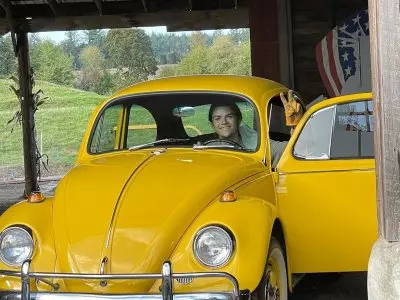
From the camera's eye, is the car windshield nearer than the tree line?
Yes

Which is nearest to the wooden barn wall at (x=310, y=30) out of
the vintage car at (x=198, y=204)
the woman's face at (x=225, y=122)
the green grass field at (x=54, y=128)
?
the vintage car at (x=198, y=204)

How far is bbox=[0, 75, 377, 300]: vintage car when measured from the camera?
156 inches

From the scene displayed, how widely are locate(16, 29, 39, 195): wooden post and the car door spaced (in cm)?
804

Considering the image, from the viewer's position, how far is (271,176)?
5012 mm

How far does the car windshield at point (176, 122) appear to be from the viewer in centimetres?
534

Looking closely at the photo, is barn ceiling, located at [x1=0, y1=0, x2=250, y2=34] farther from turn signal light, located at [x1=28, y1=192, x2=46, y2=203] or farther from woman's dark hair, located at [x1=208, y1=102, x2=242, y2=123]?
turn signal light, located at [x1=28, y1=192, x2=46, y2=203]

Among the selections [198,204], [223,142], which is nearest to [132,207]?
[198,204]

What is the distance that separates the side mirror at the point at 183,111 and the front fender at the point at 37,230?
146 centimetres

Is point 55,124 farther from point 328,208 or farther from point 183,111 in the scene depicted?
point 328,208

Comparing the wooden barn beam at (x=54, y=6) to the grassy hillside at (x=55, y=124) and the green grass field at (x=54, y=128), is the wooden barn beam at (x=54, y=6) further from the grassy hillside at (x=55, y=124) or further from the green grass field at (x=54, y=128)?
the grassy hillside at (x=55, y=124)

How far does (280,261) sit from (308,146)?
0.91m

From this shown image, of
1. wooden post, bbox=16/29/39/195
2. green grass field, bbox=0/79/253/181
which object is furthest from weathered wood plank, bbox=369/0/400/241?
green grass field, bbox=0/79/253/181

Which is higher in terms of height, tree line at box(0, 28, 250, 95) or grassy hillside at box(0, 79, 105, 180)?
tree line at box(0, 28, 250, 95)

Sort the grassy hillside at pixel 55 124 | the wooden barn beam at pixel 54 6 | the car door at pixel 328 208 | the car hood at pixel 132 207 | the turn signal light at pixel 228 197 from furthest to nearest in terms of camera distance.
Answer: the grassy hillside at pixel 55 124 → the wooden barn beam at pixel 54 6 → the car door at pixel 328 208 → the turn signal light at pixel 228 197 → the car hood at pixel 132 207
